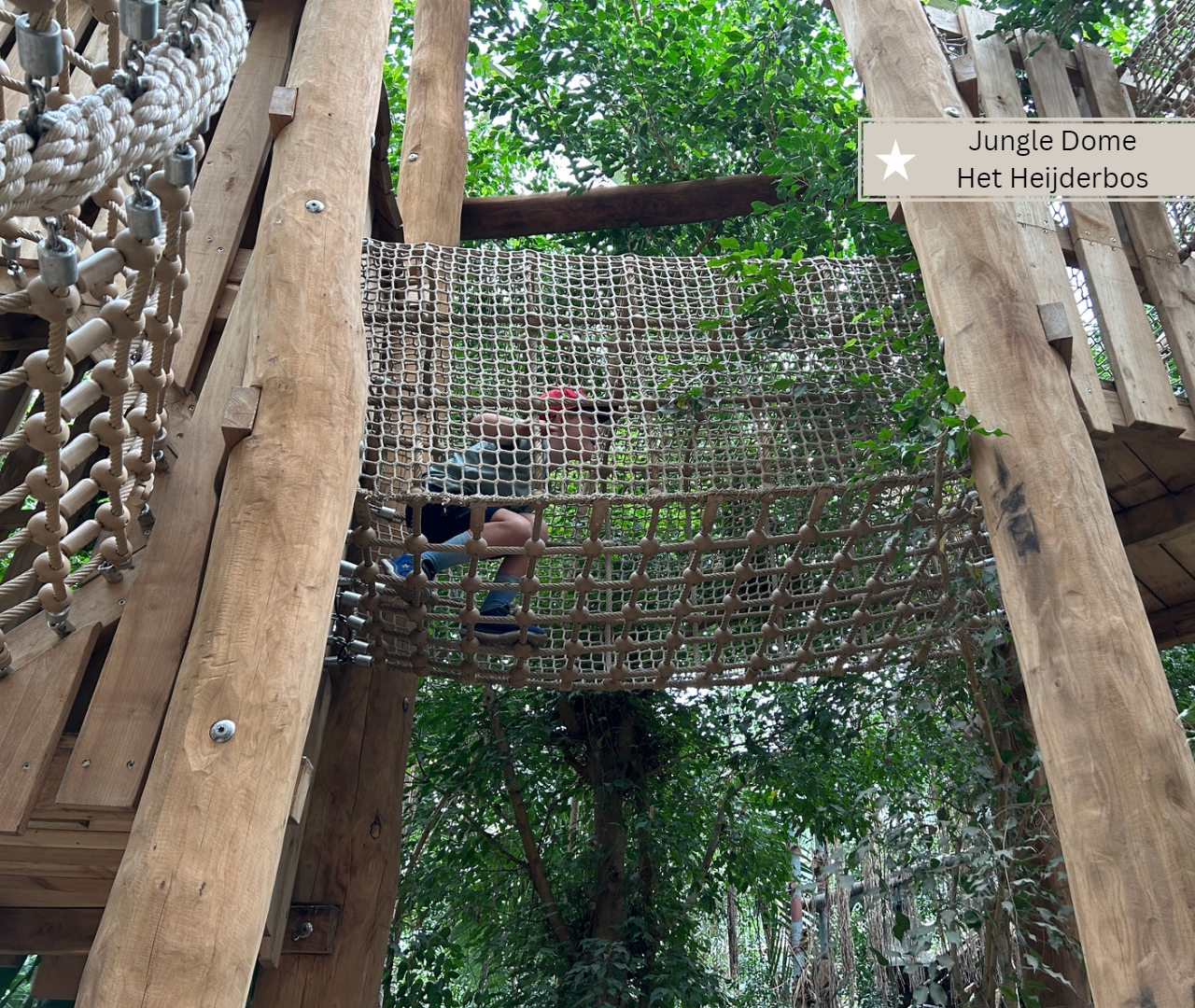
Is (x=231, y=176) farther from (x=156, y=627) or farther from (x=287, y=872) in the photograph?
(x=287, y=872)

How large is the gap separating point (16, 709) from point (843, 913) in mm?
5404

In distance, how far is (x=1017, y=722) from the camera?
2416mm

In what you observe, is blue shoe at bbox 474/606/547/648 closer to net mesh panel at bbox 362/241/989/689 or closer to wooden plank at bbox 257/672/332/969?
net mesh panel at bbox 362/241/989/689

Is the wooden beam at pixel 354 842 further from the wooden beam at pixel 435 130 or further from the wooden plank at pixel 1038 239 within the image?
the wooden plank at pixel 1038 239

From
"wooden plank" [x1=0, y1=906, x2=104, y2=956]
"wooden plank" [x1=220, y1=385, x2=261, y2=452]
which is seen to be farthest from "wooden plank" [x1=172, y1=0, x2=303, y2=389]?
"wooden plank" [x1=0, y1=906, x2=104, y2=956]

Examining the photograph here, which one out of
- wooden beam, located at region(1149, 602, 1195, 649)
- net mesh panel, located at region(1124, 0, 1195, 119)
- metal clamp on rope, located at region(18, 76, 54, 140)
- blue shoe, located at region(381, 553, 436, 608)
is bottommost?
metal clamp on rope, located at region(18, 76, 54, 140)

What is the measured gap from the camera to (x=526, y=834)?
13.0ft

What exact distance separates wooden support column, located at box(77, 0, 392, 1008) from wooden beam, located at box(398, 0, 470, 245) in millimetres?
1375

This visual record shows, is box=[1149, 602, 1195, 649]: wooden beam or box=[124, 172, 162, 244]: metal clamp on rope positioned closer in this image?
box=[124, 172, 162, 244]: metal clamp on rope

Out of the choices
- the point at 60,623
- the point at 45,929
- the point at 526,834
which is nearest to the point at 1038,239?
the point at 60,623

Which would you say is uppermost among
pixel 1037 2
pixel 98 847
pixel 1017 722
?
pixel 1037 2

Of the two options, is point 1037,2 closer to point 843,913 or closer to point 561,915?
point 561,915

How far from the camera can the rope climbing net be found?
3.18 ft

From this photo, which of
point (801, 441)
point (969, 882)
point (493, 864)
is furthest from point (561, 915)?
point (801, 441)
